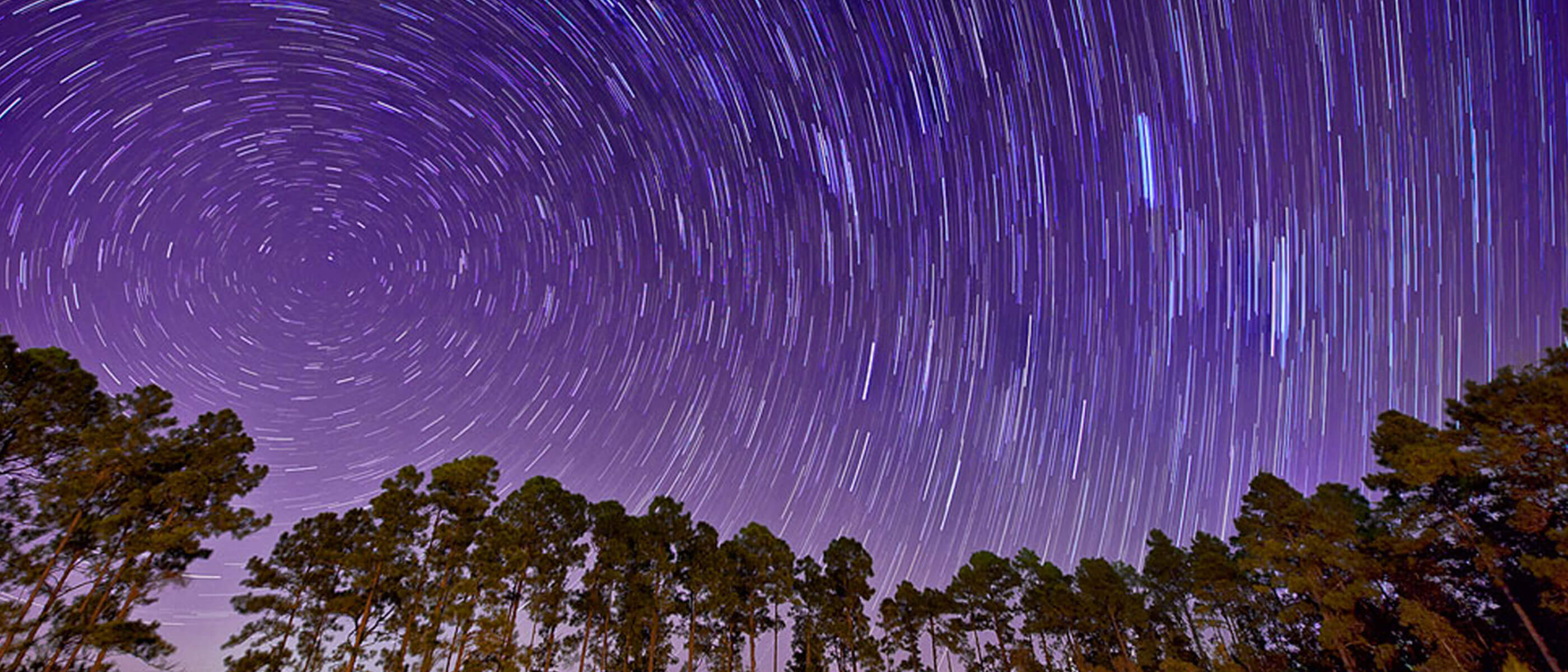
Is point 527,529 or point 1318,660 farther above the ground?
point 527,529

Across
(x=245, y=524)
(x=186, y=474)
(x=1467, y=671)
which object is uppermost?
(x=186, y=474)

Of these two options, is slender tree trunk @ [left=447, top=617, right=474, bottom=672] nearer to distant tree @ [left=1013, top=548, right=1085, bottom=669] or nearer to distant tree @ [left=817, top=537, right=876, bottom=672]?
distant tree @ [left=817, top=537, right=876, bottom=672]

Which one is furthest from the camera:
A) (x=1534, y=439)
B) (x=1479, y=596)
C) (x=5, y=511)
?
(x=1479, y=596)

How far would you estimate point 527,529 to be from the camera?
24.6 m

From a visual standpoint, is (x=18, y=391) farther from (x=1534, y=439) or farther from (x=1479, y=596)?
(x=1479, y=596)

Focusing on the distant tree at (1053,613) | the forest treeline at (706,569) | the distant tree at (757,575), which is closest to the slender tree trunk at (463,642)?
the forest treeline at (706,569)

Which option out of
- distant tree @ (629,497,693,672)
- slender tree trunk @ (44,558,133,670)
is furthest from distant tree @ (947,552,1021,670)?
slender tree trunk @ (44,558,133,670)

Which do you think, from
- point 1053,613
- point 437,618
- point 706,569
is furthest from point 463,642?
point 1053,613

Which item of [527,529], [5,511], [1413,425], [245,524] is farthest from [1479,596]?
[5,511]

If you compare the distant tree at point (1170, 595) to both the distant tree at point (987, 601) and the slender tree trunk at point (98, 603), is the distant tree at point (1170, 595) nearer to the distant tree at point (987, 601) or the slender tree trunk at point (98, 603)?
the distant tree at point (987, 601)

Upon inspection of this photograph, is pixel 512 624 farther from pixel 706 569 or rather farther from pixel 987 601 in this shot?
pixel 987 601

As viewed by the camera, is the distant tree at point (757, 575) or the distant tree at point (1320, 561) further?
the distant tree at point (757, 575)

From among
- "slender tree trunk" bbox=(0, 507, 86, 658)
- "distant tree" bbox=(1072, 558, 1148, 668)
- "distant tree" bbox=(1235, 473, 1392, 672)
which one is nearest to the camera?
"slender tree trunk" bbox=(0, 507, 86, 658)

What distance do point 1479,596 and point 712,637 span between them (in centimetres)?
3303
